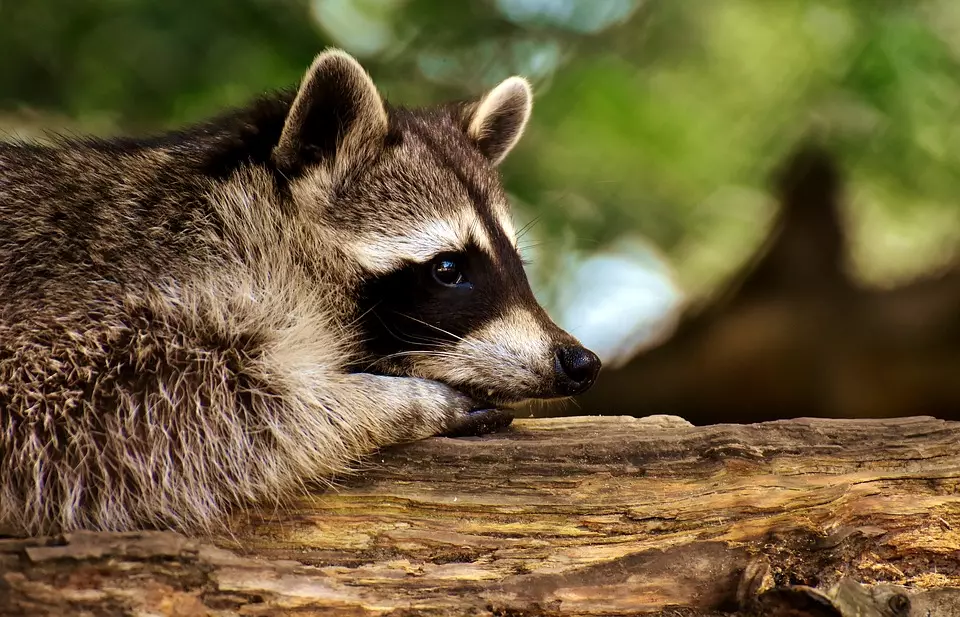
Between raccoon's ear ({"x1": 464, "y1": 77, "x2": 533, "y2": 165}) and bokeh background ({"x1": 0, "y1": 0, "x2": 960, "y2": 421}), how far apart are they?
Answer: 0.66 m

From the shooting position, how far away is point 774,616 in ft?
8.09

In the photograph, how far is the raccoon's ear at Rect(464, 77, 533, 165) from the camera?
12.5 ft

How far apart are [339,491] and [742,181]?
13.7 feet

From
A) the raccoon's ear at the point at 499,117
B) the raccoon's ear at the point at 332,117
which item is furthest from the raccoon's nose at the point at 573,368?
the raccoon's ear at the point at 499,117

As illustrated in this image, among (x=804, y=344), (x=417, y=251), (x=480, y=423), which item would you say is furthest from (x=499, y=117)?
(x=804, y=344)

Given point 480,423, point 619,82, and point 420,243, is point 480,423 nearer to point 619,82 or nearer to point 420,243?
point 420,243

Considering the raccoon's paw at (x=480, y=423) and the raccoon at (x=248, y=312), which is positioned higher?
the raccoon at (x=248, y=312)

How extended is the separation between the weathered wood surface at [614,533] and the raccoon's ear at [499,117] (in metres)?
1.47

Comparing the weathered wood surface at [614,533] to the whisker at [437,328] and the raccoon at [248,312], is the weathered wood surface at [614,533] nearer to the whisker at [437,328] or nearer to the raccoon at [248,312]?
the raccoon at [248,312]

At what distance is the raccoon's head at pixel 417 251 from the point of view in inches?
119

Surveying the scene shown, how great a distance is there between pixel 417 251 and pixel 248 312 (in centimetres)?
59

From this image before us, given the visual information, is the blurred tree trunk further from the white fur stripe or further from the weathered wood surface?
the white fur stripe

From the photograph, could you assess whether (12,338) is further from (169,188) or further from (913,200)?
(913,200)

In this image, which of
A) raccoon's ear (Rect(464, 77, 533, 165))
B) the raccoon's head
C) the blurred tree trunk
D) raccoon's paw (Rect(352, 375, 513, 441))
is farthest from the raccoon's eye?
the blurred tree trunk
